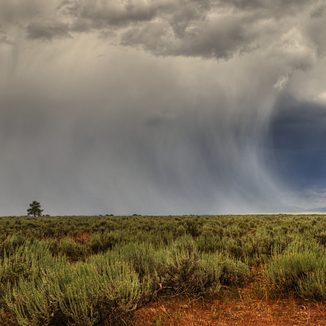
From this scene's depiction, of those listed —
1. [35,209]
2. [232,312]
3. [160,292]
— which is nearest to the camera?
[232,312]

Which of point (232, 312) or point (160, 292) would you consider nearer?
point (232, 312)

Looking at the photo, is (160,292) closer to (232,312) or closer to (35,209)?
(232,312)

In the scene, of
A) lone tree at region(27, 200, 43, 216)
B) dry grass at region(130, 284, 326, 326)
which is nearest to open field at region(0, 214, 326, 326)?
dry grass at region(130, 284, 326, 326)

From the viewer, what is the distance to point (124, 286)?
372 cm

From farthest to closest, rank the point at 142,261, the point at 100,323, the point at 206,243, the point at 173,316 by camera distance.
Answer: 1. the point at 206,243
2. the point at 142,261
3. the point at 173,316
4. the point at 100,323

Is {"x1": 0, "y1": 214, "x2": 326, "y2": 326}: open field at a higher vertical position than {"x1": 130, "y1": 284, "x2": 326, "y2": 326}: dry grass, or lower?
higher

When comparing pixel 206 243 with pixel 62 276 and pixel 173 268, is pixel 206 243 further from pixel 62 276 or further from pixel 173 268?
pixel 62 276

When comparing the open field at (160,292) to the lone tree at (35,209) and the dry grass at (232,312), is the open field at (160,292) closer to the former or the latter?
the dry grass at (232,312)

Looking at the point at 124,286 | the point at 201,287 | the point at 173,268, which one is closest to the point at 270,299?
the point at 201,287

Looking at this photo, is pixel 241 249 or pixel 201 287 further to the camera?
pixel 241 249

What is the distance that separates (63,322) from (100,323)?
22.2 inches

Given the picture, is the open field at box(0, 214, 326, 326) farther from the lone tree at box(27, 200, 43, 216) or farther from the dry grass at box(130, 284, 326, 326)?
the lone tree at box(27, 200, 43, 216)

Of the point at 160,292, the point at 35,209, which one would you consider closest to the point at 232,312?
the point at 160,292

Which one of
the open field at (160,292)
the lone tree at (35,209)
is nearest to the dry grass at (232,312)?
the open field at (160,292)
